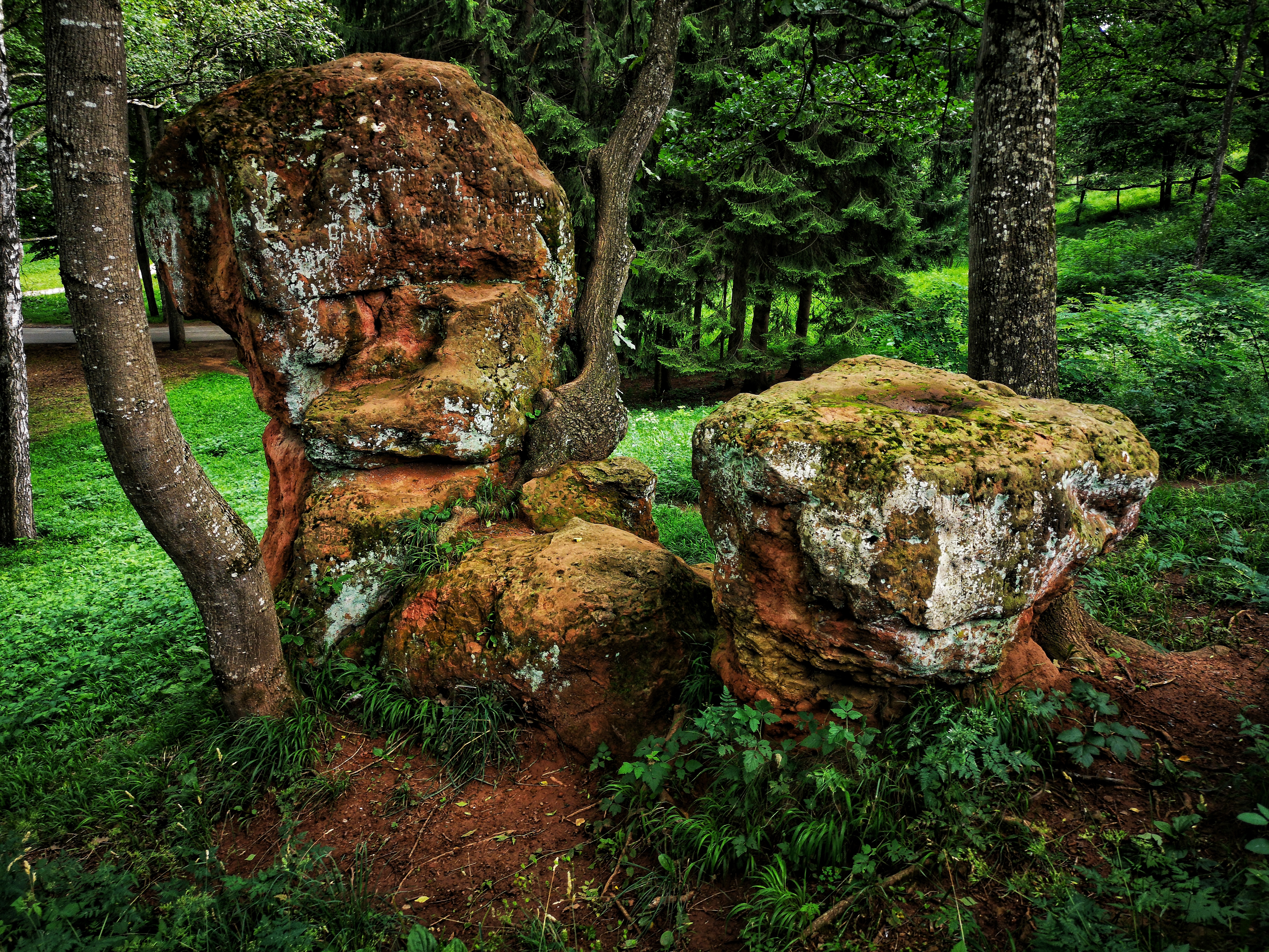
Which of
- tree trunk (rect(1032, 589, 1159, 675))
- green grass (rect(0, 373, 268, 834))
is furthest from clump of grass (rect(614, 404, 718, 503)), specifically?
green grass (rect(0, 373, 268, 834))

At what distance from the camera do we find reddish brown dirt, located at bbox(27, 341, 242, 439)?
14.7 meters

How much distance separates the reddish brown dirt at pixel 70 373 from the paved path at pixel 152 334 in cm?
52

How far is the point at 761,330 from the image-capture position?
15.1 metres

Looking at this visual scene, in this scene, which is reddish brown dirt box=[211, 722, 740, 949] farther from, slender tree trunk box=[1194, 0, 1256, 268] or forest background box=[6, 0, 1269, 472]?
slender tree trunk box=[1194, 0, 1256, 268]

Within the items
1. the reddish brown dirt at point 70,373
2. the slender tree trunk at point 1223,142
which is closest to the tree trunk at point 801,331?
the slender tree trunk at point 1223,142

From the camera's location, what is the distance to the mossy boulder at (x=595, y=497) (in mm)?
5320

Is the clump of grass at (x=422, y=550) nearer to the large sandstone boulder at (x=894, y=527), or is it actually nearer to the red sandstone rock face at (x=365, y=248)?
the red sandstone rock face at (x=365, y=248)

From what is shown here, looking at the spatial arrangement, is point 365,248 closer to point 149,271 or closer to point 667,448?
point 667,448

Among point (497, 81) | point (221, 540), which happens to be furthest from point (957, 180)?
point (221, 540)

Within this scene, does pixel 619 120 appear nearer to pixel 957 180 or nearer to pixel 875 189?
pixel 875 189

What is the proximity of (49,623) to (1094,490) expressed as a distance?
26.7ft

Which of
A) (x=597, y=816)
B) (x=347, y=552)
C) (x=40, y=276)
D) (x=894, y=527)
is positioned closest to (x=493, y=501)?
(x=347, y=552)

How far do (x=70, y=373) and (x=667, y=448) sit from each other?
1700cm

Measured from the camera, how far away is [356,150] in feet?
15.4
